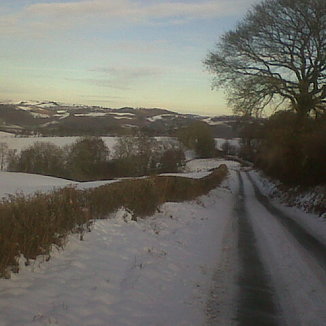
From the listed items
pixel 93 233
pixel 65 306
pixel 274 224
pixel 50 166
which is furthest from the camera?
pixel 50 166

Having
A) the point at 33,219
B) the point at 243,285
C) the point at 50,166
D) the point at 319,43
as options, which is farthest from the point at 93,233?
the point at 50,166

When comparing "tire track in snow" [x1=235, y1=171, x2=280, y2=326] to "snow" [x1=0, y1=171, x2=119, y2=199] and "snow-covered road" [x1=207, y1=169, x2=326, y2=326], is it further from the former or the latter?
"snow" [x1=0, y1=171, x2=119, y2=199]

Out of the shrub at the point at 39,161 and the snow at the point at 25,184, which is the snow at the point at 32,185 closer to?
the snow at the point at 25,184

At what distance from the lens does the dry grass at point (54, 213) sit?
7305 mm

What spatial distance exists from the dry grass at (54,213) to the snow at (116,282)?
0.26 metres

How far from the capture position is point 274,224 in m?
17.0

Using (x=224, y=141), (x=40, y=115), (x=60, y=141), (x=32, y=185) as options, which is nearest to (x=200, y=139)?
(x=224, y=141)

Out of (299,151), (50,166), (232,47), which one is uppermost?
(232,47)

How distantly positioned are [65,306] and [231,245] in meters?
7.24

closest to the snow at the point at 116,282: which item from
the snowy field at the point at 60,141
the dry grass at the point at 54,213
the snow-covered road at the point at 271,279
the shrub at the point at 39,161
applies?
the dry grass at the point at 54,213

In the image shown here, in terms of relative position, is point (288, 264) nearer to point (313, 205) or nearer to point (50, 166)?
point (313, 205)

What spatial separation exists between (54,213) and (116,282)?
2519mm

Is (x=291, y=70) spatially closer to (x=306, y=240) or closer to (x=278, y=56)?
(x=278, y=56)

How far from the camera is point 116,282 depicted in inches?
290
